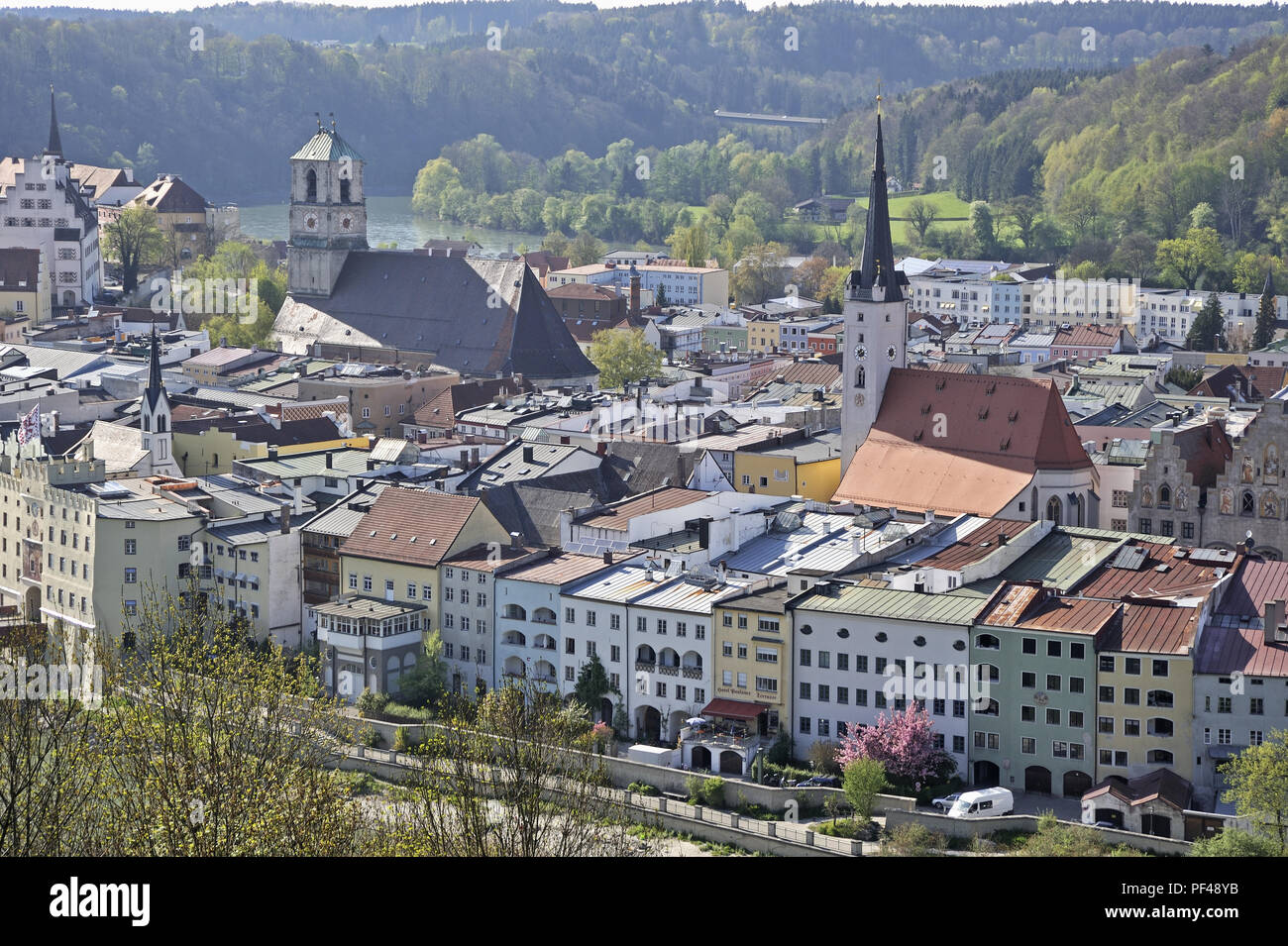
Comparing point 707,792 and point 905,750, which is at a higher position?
point 905,750

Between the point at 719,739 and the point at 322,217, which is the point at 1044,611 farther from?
the point at 322,217

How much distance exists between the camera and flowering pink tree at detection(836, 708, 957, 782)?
36.1 metres

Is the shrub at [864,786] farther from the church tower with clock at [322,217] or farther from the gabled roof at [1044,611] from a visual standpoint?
the church tower with clock at [322,217]

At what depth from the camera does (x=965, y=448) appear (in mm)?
50781

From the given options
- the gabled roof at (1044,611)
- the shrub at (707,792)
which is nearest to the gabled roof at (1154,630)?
the gabled roof at (1044,611)

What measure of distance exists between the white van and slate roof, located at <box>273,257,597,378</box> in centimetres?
4421

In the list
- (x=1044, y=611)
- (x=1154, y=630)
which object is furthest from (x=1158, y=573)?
(x=1154, y=630)

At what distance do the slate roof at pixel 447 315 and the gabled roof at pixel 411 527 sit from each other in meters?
31.0

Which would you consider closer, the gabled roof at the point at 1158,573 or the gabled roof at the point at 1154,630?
the gabled roof at the point at 1154,630

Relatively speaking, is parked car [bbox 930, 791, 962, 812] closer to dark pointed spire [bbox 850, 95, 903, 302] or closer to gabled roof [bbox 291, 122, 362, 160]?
dark pointed spire [bbox 850, 95, 903, 302]

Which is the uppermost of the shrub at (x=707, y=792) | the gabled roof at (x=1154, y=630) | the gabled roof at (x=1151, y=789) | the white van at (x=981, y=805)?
the gabled roof at (x=1154, y=630)

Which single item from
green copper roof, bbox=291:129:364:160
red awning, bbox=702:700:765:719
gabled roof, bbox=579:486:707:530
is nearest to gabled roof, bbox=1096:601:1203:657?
red awning, bbox=702:700:765:719

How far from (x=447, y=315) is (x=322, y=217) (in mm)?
8300

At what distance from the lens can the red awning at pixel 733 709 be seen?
127ft
